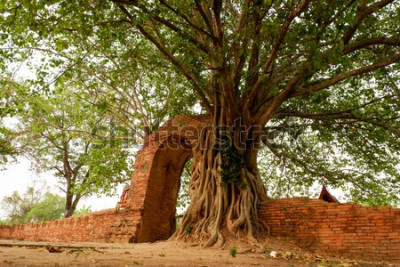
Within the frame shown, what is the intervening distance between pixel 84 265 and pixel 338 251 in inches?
190

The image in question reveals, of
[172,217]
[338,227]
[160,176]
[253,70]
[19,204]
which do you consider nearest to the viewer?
[338,227]

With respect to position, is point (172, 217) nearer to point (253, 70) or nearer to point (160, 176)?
point (160, 176)

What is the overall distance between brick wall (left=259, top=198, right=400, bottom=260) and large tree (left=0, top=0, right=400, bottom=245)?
643 millimetres

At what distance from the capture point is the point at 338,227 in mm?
5863

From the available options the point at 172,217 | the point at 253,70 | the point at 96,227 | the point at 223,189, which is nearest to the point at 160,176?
the point at 172,217

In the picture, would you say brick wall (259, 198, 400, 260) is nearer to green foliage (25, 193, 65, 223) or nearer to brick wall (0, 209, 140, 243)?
brick wall (0, 209, 140, 243)

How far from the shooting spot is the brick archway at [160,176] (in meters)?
8.88

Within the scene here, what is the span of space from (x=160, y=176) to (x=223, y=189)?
316 centimetres

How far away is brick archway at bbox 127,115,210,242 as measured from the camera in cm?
888

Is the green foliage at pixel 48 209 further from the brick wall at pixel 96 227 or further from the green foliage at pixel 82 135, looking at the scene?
the brick wall at pixel 96 227

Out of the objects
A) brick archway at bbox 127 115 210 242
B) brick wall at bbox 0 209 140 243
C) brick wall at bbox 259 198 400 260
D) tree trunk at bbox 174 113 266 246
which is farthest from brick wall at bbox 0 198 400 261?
brick archway at bbox 127 115 210 242

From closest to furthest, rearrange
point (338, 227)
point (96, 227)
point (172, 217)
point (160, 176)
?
point (338, 227), point (96, 227), point (160, 176), point (172, 217)

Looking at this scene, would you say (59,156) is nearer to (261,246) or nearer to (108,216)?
(108,216)

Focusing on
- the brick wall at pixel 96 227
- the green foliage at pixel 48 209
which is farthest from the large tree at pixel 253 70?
the green foliage at pixel 48 209
